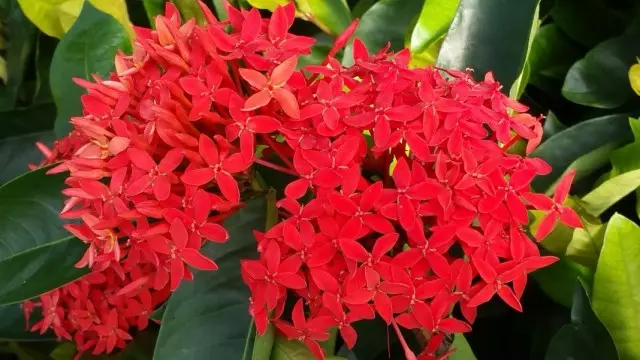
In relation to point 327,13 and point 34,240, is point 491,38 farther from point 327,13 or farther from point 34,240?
point 34,240

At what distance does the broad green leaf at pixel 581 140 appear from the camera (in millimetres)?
580

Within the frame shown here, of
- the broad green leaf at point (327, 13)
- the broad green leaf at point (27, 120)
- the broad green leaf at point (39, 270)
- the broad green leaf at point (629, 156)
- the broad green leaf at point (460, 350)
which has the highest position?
the broad green leaf at point (327, 13)

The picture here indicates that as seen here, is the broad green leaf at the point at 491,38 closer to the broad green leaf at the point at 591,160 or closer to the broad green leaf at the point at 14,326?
the broad green leaf at the point at 591,160

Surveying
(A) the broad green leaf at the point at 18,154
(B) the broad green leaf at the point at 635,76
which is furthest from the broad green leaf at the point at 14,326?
(B) the broad green leaf at the point at 635,76

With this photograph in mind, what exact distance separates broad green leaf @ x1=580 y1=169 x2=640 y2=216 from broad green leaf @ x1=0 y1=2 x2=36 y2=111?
658 millimetres

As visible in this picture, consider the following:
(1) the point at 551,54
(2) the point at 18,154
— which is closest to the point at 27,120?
(2) the point at 18,154

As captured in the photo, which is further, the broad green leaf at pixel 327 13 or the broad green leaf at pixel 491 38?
the broad green leaf at pixel 327 13

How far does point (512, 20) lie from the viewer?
52 centimetres

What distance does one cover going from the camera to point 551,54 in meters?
0.70

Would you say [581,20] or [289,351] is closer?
[289,351]

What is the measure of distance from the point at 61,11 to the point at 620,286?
0.59 metres

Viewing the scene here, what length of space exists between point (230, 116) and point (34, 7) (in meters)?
0.38

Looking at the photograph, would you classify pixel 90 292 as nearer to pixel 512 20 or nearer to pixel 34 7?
pixel 34 7

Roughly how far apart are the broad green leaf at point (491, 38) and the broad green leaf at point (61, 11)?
33 centimetres
